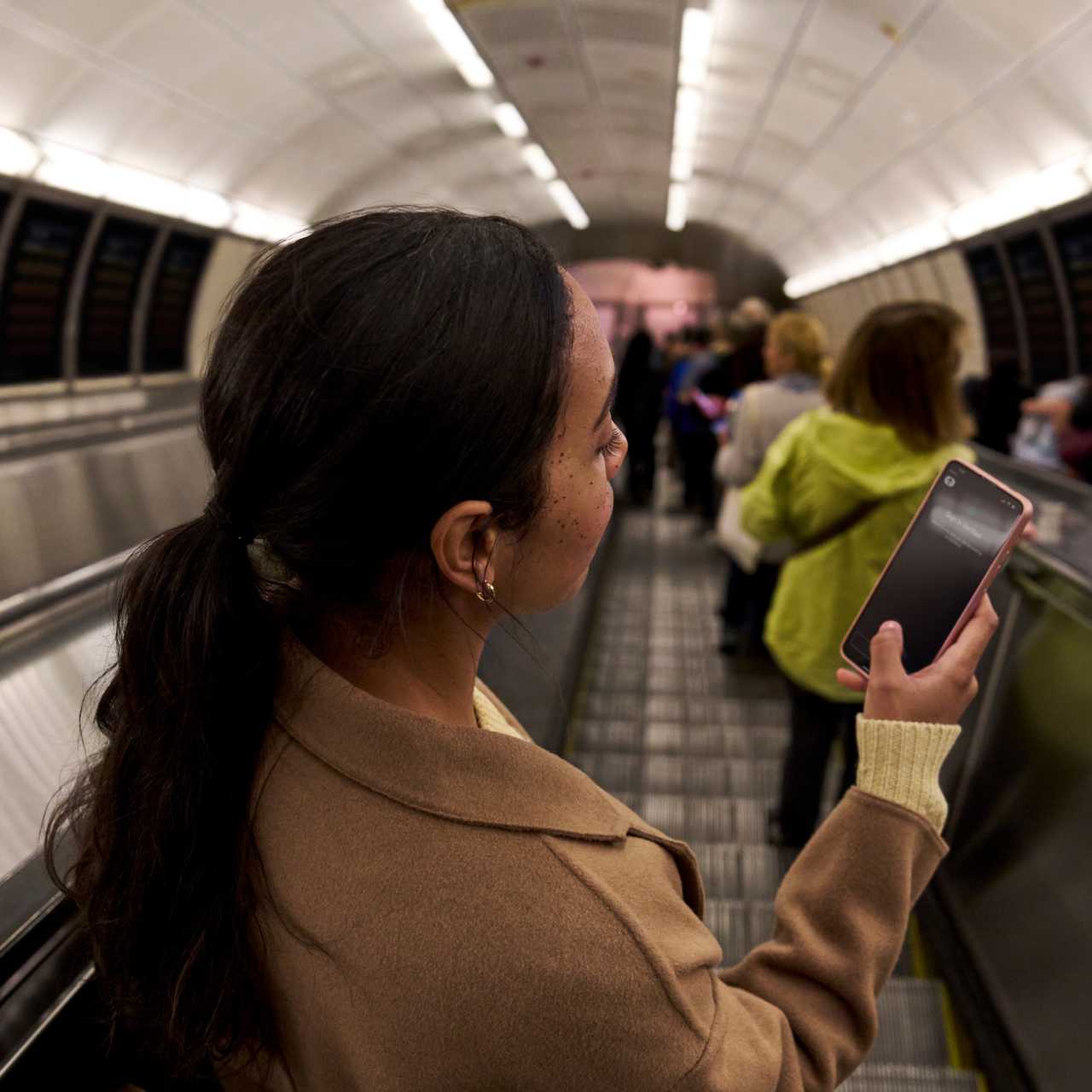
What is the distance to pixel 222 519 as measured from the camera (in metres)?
0.90

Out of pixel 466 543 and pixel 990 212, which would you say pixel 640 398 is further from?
pixel 466 543

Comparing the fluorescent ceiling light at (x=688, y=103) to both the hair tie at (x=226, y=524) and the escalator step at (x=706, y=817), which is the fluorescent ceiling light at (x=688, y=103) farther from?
the hair tie at (x=226, y=524)

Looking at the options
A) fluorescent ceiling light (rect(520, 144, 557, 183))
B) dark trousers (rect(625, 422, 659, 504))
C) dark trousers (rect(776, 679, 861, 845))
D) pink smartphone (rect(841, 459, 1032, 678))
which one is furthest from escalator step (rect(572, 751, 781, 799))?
fluorescent ceiling light (rect(520, 144, 557, 183))

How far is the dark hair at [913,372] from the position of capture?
8.72 feet

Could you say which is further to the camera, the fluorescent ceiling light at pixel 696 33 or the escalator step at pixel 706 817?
the fluorescent ceiling light at pixel 696 33

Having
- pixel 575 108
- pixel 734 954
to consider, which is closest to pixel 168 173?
pixel 575 108

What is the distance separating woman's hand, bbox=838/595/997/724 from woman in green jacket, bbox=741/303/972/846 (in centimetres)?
159

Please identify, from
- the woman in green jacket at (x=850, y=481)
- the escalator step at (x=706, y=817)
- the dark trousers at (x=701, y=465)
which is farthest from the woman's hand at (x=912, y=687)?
the dark trousers at (x=701, y=465)

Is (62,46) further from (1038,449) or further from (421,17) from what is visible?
(1038,449)

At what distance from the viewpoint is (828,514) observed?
2.87 m

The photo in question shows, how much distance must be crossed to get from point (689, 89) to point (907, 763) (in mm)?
9806

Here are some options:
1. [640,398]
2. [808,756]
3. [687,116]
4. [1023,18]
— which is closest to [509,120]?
[687,116]

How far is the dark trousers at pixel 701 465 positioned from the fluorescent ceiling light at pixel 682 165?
6569 mm

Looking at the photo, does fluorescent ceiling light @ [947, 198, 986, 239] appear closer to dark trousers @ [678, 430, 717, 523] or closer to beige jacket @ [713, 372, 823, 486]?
dark trousers @ [678, 430, 717, 523]
